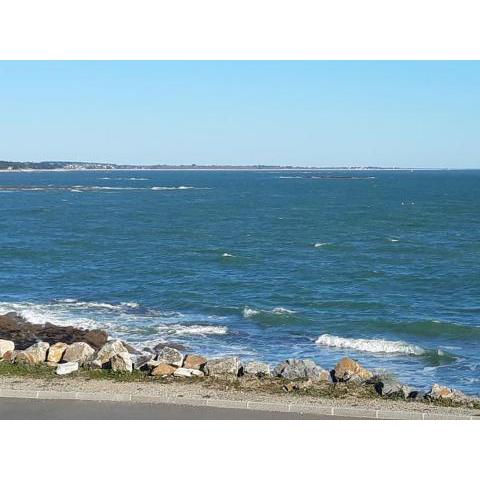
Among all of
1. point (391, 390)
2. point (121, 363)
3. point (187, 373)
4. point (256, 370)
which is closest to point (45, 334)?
point (121, 363)

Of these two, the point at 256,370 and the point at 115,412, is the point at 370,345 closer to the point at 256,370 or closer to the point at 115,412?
the point at 256,370

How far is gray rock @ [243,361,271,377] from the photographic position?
17.5m

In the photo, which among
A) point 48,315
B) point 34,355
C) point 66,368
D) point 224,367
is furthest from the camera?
point 48,315

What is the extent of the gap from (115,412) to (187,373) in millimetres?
3755

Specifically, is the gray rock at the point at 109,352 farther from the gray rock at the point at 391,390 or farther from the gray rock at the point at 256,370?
the gray rock at the point at 391,390

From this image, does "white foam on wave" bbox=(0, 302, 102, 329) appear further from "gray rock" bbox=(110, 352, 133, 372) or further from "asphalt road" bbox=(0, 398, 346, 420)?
"asphalt road" bbox=(0, 398, 346, 420)

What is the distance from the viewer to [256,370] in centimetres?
1767

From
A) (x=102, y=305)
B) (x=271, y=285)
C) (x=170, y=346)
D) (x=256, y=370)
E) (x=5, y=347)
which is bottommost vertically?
(x=102, y=305)

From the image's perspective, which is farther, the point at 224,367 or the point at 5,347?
the point at 5,347

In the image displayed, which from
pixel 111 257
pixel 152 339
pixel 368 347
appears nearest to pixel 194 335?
pixel 152 339

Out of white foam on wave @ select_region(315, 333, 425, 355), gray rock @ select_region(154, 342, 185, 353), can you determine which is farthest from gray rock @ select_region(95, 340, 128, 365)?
white foam on wave @ select_region(315, 333, 425, 355)

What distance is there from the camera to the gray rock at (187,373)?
1703cm

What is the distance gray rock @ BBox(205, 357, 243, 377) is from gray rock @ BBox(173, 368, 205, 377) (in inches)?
9.4

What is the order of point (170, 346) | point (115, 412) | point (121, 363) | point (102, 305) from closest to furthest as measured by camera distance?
point (115, 412) < point (121, 363) < point (170, 346) < point (102, 305)
